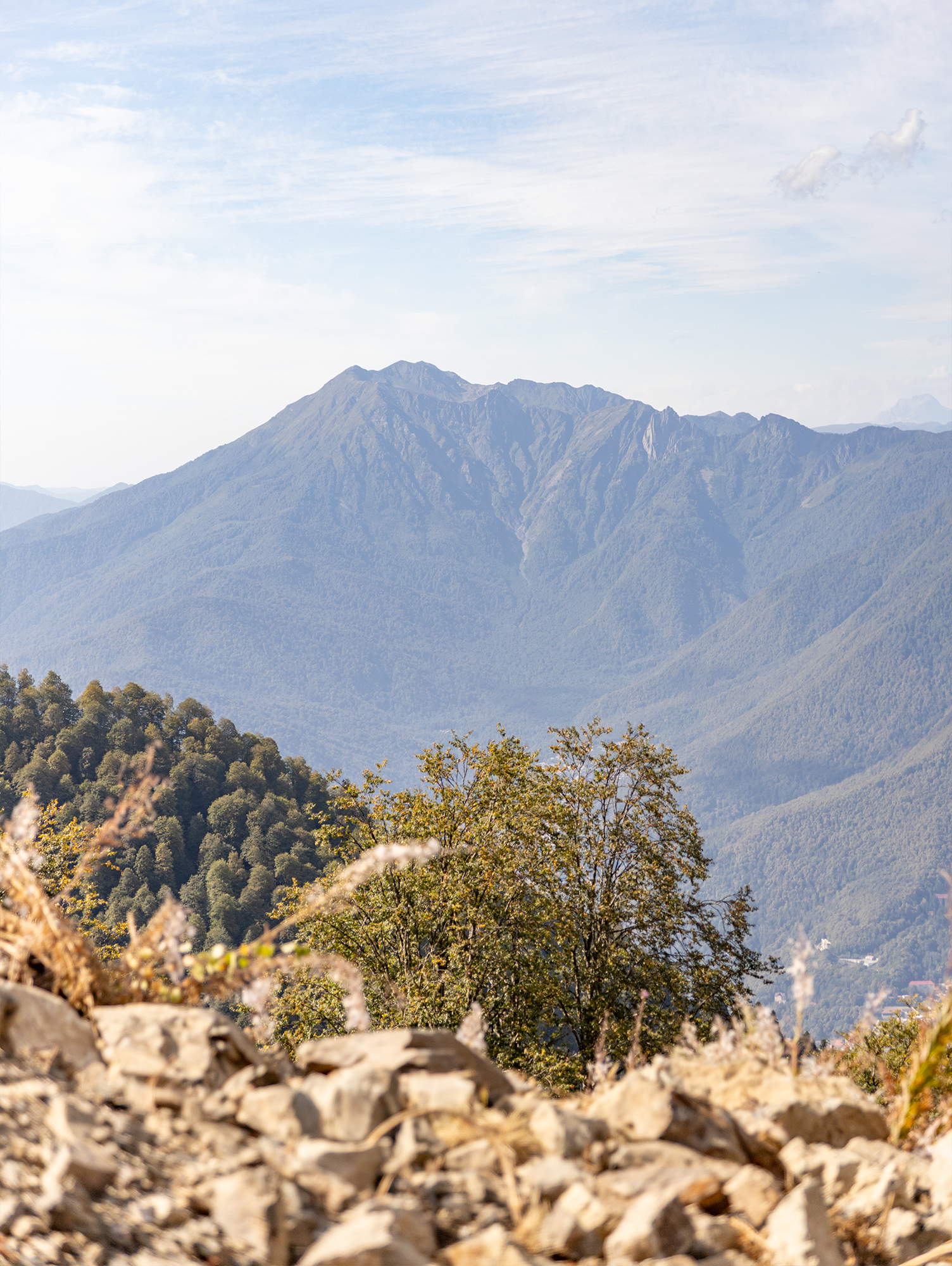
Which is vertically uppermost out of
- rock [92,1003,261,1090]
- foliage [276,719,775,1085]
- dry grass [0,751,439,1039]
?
dry grass [0,751,439,1039]

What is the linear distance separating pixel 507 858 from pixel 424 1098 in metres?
18.4

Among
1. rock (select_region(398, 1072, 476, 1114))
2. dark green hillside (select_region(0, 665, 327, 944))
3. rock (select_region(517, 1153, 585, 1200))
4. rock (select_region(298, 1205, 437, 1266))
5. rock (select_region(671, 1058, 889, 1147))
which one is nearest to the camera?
rock (select_region(298, 1205, 437, 1266))

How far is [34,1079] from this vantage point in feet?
15.5

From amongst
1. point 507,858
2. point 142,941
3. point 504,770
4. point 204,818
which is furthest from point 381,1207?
point 204,818

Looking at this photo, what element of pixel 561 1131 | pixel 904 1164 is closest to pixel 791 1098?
pixel 904 1164

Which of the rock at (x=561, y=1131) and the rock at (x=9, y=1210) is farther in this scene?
the rock at (x=561, y=1131)

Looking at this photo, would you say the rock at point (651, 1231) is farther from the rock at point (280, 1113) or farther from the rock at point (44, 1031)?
the rock at point (44, 1031)

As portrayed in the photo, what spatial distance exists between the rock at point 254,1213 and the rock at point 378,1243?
131 mm

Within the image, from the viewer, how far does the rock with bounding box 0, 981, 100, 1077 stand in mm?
4973

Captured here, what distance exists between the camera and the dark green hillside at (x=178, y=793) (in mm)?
92750

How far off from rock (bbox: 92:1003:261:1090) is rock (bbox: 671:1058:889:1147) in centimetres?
238

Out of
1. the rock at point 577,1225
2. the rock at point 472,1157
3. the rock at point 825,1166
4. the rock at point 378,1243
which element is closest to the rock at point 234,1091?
the rock at point 472,1157

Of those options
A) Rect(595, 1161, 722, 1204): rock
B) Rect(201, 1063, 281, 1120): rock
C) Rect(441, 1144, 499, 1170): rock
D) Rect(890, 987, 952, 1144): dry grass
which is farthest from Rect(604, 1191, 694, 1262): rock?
Rect(201, 1063, 281, 1120): rock

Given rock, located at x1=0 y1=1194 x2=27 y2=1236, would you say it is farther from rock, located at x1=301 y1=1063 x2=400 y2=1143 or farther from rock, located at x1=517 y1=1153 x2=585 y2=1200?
rock, located at x1=517 y1=1153 x2=585 y2=1200
